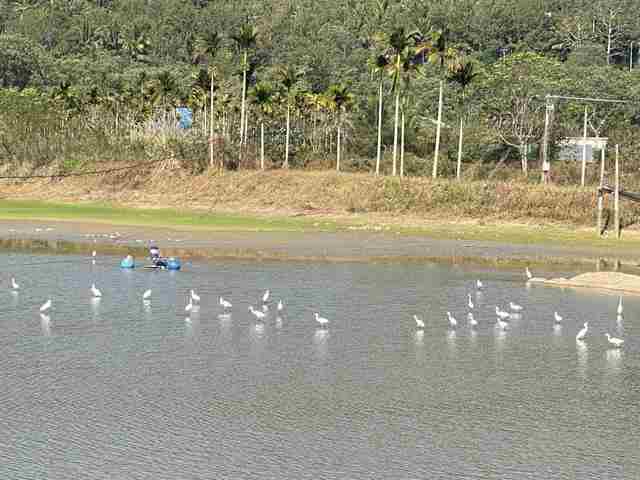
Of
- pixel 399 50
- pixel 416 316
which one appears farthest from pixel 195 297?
pixel 399 50

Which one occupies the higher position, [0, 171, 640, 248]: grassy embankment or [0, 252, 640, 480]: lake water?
[0, 171, 640, 248]: grassy embankment

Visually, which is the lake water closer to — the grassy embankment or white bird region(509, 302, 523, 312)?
white bird region(509, 302, 523, 312)

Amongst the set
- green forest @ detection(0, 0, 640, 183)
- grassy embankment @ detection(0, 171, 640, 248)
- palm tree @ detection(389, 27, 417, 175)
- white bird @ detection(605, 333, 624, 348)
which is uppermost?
palm tree @ detection(389, 27, 417, 175)

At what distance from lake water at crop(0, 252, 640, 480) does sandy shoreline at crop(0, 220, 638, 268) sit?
10.2m

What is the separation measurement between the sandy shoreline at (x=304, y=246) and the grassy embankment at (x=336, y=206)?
115 inches

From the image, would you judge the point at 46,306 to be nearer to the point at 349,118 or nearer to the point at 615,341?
the point at 615,341

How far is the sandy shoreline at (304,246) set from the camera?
48156 mm

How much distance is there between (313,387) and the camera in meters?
23.7

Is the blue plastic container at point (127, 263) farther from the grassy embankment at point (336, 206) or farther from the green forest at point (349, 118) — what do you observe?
the green forest at point (349, 118)

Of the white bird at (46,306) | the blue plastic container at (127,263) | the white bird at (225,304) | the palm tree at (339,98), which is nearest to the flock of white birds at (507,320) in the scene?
the white bird at (225,304)

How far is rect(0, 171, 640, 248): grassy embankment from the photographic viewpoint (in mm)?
60938

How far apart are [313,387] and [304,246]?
2817 cm

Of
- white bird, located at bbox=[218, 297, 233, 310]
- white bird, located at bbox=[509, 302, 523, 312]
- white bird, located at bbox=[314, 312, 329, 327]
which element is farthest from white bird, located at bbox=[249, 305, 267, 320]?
white bird, located at bbox=[509, 302, 523, 312]

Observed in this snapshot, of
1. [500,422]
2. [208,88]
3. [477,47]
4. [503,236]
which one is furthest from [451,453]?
[477,47]
